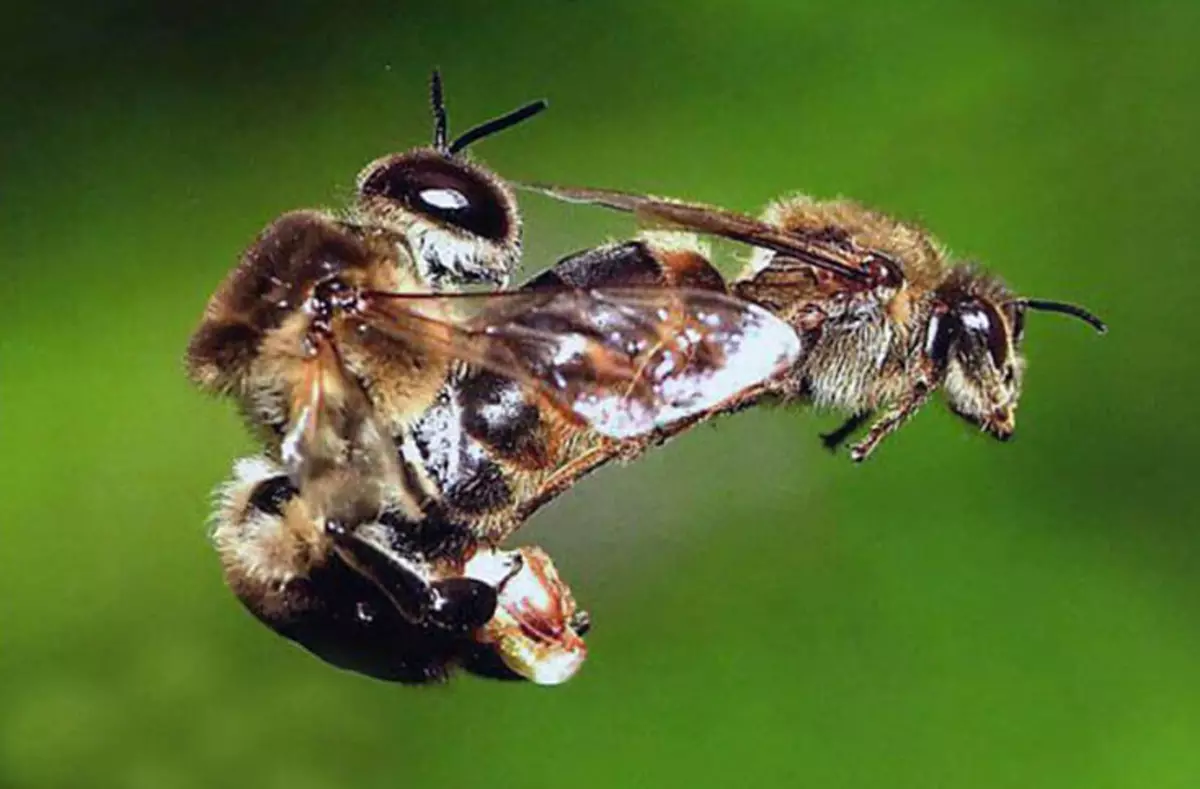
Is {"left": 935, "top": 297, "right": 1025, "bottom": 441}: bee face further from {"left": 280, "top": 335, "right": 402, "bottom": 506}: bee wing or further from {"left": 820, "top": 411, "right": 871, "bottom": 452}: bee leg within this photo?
{"left": 280, "top": 335, "right": 402, "bottom": 506}: bee wing

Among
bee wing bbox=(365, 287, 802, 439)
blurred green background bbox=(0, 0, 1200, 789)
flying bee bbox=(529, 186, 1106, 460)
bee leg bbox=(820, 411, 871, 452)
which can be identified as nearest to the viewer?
bee wing bbox=(365, 287, 802, 439)

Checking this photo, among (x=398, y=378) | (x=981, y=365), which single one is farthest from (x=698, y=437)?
(x=398, y=378)

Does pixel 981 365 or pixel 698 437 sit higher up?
pixel 981 365

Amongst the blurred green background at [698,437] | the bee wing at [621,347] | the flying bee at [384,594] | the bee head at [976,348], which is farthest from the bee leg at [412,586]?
the blurred green background at [698,437]

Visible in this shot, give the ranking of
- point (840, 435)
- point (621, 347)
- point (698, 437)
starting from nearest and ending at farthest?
point (621, 347) → point (840, 435) → point (698, 437)

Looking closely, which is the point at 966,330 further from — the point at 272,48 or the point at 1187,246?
the point at 272,48

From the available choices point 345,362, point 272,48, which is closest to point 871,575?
point 272,48

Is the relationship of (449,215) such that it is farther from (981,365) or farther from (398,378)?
(981,365)

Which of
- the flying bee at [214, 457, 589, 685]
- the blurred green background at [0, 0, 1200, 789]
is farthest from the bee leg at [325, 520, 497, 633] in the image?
the blurred green background at [0, 0, 1200, 789]
